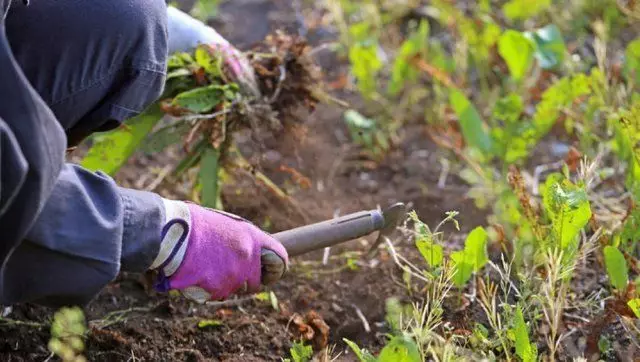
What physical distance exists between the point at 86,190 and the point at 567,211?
32.1 inches

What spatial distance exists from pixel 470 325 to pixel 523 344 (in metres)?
0.25

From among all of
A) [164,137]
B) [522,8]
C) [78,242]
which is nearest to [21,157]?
[78,242]

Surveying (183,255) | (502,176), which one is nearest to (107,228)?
(183,255)

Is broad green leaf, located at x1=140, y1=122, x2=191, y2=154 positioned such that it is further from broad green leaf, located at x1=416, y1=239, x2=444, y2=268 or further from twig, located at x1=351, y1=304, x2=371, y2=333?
broad green leaf, located at x1=416, y1=239, x2=444, y2=268

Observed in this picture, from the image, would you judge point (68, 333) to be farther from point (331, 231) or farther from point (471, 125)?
point (471, 125)

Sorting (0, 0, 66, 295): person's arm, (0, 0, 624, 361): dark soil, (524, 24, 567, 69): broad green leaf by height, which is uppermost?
(0, 0, 66, 295): person's arm

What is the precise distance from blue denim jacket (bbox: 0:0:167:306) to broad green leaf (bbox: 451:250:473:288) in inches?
23.8

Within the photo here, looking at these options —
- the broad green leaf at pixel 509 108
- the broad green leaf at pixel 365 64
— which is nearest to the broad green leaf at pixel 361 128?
the broad green leaf at pixel 365 64

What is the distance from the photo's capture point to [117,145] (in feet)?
6.53

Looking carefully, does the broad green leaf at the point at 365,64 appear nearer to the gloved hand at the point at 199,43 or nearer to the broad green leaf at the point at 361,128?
the broad green leaf at the point at 361,128

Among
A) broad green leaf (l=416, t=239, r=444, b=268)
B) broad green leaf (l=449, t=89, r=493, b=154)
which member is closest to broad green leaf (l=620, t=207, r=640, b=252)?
broad green leaf (l=416, t=239, r=444, b=268)

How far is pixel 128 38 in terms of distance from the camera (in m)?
1.64

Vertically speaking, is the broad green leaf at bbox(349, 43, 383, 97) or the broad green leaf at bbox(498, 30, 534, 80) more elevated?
the broad green leaf at bbox(498, 30, 534, 80)

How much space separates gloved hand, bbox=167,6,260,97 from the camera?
2061mm
